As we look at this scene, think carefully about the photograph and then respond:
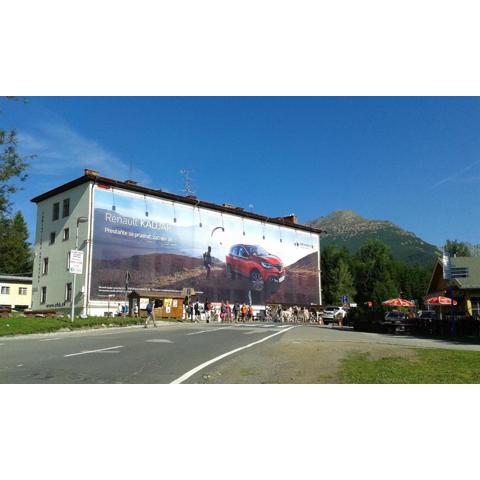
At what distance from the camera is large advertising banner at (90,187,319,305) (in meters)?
49.8

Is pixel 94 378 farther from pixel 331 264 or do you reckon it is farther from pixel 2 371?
pixel 331 264

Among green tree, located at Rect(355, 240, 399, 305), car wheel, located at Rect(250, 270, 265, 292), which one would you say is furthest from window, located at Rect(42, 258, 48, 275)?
green tree, located at Rect(355, 240, 399, 305)

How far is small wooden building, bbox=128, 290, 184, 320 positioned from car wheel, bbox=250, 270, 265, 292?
21.8 meters

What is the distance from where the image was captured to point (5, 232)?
113 feet

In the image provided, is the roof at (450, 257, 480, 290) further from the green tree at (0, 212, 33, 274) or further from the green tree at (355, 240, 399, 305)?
the green tree at (0, 212, 33, 274)

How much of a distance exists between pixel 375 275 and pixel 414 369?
84.5m

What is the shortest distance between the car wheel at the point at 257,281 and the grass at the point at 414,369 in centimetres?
5035

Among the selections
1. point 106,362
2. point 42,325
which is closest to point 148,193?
point 42,325

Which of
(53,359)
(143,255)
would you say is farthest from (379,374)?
(143,255)

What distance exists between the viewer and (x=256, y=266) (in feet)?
211

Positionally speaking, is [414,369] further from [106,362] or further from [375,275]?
[375,275]

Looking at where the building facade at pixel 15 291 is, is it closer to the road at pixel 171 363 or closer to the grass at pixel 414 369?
the road at pixel 171 363

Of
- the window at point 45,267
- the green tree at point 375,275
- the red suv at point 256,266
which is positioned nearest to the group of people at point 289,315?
the red suv at point 256,266

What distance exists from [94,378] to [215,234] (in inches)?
2018
